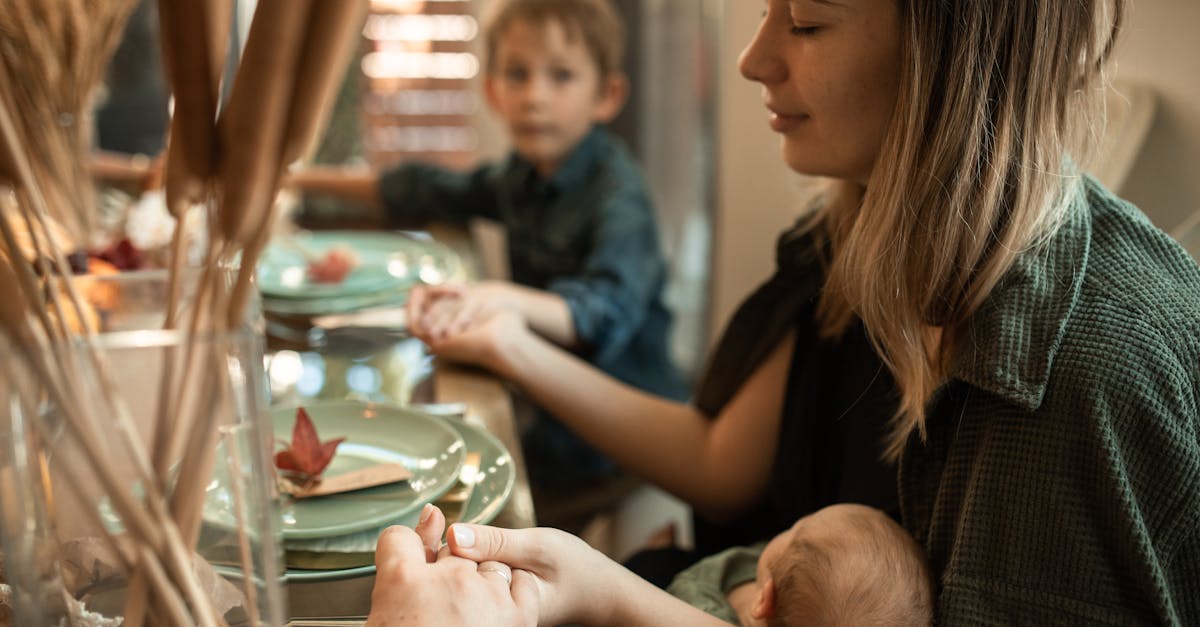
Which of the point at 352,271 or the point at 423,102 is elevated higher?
the point at 423,102

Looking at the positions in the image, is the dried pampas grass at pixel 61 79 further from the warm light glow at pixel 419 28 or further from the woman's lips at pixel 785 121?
the warm light glow at pixel 419 28

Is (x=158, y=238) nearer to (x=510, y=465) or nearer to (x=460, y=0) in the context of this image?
(x=510, y=465)

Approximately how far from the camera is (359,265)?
1.64 meters

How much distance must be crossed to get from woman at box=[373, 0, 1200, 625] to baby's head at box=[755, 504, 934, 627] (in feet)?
0.10

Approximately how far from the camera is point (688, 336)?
3.04 metres

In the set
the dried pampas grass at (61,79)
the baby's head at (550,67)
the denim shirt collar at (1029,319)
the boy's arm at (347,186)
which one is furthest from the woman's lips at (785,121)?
the boy's arm at (347,186)

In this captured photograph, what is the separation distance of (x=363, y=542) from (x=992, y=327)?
0.56 m

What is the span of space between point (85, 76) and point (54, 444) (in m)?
1.07

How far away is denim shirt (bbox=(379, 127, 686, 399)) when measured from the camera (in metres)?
1.71

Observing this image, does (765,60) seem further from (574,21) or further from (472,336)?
(574,21)

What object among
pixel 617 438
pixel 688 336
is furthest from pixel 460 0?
pixel 617 438

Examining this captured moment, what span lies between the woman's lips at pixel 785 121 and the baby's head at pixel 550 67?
1027 millimetres

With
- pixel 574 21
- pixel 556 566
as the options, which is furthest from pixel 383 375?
pixel 574 21

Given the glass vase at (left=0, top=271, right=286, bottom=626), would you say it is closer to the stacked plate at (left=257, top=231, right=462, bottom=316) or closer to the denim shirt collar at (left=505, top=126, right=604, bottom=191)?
the stacked plate at (left=257, top=231, right=462, bottom=316)
